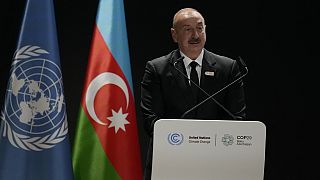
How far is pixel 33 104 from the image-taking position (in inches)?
100

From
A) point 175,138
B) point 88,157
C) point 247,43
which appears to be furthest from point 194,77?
point 247,43

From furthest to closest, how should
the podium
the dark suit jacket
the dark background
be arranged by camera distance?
the dark background < the dark suit jacket < the podium

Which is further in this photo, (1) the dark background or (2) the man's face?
(1) the dark background

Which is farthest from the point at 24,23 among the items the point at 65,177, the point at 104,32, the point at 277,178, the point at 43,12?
the point at 277,178

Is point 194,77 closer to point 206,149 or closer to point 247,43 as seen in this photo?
point 206,149

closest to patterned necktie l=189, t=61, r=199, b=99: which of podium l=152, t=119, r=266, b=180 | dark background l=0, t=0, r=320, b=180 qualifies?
podium l=152, t=119, r=266, b=180

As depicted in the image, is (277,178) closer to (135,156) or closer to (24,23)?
(135,156)

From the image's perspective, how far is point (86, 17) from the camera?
3492 millimetres

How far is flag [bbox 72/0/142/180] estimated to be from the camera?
2.69 m

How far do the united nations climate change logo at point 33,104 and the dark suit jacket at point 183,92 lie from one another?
1.70ft

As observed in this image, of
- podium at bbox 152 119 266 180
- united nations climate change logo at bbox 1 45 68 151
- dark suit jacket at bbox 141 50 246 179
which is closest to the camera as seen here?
podium at bbox 152 119 266 180

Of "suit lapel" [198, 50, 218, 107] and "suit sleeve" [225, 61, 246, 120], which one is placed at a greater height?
"suit lapel" [198, 50, 218, 107]

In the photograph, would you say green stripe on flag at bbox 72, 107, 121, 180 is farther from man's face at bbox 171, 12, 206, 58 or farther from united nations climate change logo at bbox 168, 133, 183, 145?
united nations climate change logo at bbox 168, 133, 183, 145

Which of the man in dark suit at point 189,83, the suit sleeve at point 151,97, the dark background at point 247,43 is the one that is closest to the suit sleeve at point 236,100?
the man in dark suit at point 189,83
